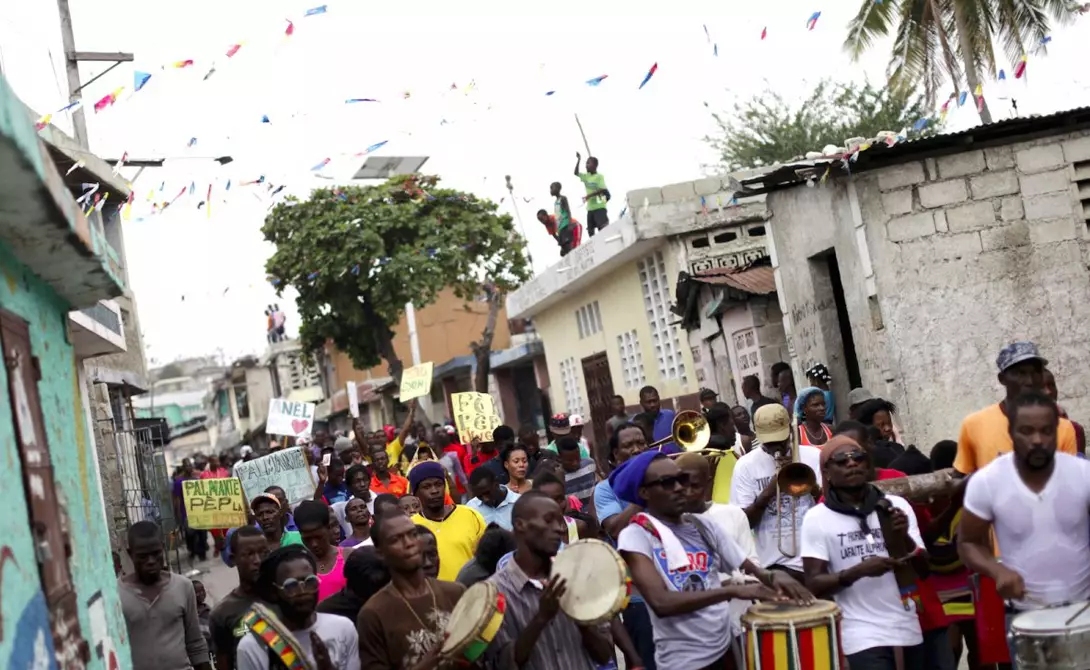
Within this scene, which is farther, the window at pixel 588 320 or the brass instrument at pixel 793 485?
the window at pixel 588 320


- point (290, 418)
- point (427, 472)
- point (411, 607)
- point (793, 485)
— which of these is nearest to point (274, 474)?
point (290, 418)

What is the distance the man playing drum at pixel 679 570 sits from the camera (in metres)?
5.22

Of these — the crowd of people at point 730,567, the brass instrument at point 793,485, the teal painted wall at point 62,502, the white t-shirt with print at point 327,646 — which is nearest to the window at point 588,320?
the crowd of people at point 730,567

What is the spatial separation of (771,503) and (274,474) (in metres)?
7.74

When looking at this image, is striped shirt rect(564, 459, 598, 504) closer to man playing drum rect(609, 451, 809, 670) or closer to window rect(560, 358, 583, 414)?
man playing drum rect(609, 451, 809, 670)

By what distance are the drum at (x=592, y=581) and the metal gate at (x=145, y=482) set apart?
12086mm

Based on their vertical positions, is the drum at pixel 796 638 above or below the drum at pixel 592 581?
below

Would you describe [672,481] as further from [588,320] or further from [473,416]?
[588,320]

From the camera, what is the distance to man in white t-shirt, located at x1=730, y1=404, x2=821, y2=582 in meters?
6.75

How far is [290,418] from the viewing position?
1689 cm

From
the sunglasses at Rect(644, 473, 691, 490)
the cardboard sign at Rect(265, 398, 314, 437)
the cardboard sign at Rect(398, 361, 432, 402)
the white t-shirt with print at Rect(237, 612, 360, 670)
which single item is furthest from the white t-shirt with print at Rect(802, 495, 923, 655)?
the cardboard sign at Rect(398, 361, 432, 402)

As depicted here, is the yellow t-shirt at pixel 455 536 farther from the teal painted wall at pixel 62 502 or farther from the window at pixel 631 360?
the window at pixel 631 360

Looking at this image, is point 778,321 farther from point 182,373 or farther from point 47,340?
point 182,373

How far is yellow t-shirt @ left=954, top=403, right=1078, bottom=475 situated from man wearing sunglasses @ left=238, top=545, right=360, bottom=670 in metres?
2.89
